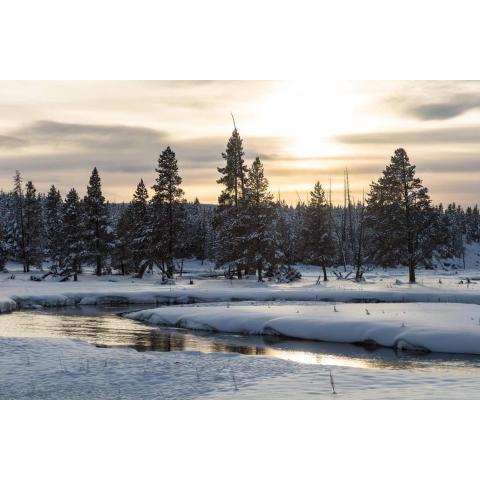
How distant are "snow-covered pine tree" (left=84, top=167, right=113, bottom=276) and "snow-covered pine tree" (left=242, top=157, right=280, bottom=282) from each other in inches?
703

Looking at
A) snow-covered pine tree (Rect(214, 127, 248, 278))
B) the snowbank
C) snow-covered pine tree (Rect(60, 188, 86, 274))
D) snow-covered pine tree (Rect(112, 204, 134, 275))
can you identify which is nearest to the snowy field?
the snowbank

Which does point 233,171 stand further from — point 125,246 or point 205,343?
point 205,343

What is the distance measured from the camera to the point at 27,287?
146ft

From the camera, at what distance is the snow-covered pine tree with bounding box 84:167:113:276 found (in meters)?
61.8

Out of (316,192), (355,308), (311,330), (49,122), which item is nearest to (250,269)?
(316,192)

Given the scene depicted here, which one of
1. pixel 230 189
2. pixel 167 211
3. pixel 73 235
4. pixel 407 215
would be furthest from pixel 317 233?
pixel 73 235

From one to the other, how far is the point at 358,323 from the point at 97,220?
44.5 metres

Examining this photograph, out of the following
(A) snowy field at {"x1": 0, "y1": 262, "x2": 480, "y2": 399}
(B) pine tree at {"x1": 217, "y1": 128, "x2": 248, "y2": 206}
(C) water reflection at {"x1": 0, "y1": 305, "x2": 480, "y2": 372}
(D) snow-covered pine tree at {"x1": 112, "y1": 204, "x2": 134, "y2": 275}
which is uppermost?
(B) pine tree at {"x1": 217, "y1": 128, "x2": 248, "y2": 206}

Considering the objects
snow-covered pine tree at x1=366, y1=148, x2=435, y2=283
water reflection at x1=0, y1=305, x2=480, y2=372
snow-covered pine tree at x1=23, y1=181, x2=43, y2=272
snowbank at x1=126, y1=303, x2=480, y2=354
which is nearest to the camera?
water reflection at x1=0, y1=305, x2=480, y2=372

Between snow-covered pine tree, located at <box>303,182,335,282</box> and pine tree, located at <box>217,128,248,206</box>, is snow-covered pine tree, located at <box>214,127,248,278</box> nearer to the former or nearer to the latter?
pine tree, located at <box>217,128,248,206</box>

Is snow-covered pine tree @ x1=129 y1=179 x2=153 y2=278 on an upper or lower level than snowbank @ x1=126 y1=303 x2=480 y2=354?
upper

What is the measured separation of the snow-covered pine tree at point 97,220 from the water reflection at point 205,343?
3211cm

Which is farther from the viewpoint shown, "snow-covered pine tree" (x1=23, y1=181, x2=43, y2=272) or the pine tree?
"snow-covered pine tree" (x1=23, y1=181, x2=43, y2=272)
